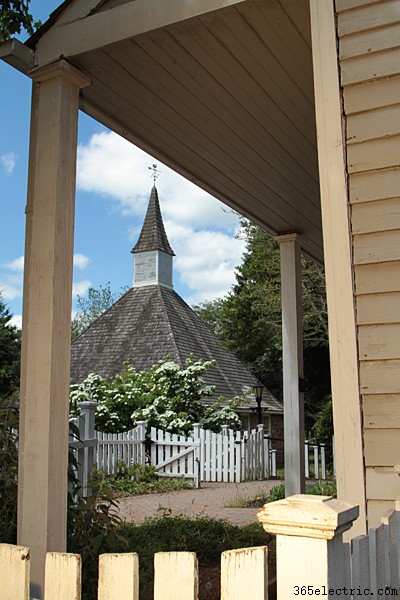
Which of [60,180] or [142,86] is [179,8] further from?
[60,180]

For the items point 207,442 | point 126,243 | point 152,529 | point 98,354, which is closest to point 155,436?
point 207,442

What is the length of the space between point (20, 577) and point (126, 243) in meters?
56.2

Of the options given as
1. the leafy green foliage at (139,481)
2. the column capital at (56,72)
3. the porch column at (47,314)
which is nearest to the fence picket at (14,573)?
the porch column at (47,314)

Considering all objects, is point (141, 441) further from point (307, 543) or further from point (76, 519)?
point (307, 543)

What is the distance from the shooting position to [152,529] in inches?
179

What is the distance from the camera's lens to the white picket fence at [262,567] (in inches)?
38.1

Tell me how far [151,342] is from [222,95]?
12.3 m

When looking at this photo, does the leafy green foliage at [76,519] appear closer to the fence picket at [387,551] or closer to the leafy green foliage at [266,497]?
the fence picket at [387,551]

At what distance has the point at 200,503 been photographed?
853 cm

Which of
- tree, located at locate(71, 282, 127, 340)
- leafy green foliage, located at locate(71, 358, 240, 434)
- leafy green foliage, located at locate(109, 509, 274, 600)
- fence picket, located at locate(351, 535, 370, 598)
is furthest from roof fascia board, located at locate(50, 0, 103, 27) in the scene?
tree, located at locate(71, 282, 127, 340)

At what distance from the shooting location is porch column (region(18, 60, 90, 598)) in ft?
8.57

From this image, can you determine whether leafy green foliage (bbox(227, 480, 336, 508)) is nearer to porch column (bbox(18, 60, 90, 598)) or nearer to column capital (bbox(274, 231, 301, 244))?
column capital (bbox(274, 231, 301, 244))

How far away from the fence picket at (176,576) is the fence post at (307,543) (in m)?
0.16

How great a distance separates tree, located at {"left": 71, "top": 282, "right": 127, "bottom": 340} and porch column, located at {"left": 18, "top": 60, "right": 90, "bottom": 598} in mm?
33564
